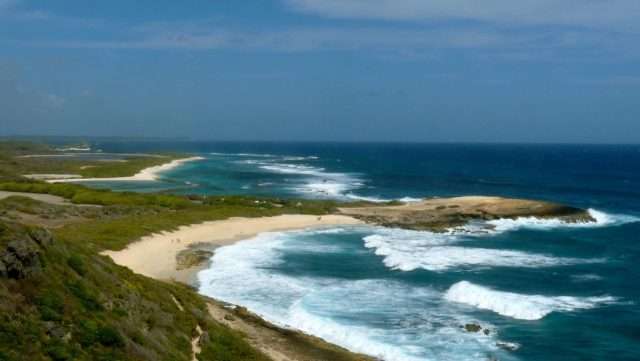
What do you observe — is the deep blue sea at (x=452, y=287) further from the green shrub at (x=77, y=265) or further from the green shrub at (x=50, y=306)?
the green shrub at (x=50, y=306)

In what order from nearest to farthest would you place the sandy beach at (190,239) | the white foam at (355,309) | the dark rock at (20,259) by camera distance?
the dark rock at (20,259)
the white foam at (355,309)
the sandy beach at (190,239)

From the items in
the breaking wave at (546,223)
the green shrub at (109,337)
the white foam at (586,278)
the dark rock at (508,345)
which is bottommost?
the dark rock at (508,345)

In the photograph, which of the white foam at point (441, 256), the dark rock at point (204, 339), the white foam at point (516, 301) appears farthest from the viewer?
the white foam at point (441, 256)

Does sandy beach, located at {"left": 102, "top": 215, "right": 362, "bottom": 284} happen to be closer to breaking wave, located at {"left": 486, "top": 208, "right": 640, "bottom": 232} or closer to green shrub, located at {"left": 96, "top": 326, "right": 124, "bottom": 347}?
breaking wave, located at {"left": 486, "top": 208, "right": 640, "bottom": 232}

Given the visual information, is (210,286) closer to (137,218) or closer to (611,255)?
(137,218)

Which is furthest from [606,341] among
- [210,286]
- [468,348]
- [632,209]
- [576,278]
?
[632,209]

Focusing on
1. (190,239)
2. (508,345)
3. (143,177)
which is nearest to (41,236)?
(508,345)

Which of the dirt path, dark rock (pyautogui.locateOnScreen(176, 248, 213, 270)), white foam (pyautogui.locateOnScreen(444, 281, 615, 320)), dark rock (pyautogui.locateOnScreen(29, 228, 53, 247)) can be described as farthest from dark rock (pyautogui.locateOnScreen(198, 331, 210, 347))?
dark rock (pyautogui.locateOnScreen(176, 248, 213, 270))

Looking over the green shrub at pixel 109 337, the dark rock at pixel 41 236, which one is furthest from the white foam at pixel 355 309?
the dark rock at pixel 41 236
